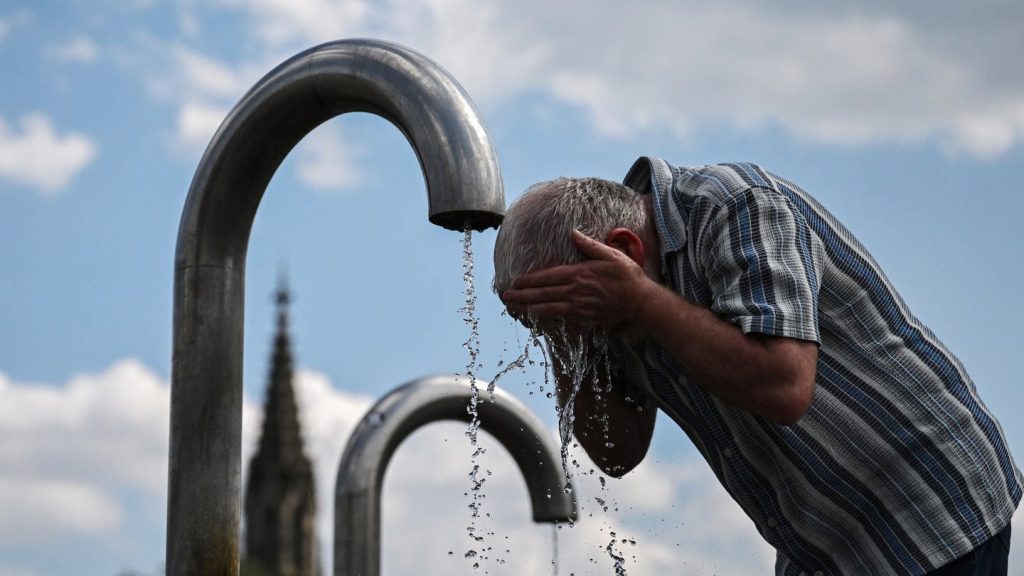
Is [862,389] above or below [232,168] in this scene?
below

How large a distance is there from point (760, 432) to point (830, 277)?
0.40 m

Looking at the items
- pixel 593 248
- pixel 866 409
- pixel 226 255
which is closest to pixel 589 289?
pixel 593 248

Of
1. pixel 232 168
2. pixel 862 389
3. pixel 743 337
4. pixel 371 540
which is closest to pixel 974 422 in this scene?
pixel 862 389

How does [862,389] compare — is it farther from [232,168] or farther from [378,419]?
[378,419]

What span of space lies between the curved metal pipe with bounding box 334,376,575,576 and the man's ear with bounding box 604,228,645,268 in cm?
241

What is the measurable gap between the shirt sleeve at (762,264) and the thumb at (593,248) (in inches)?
9.6

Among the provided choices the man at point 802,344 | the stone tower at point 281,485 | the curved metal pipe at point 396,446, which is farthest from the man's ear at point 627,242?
the stone tower at point 281,485

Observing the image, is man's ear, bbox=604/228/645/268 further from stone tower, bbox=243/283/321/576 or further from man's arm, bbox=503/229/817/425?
stone tower, bbox=243/283/321/576

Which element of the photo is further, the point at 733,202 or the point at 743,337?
the point at 733,202

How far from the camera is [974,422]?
11.4 feet

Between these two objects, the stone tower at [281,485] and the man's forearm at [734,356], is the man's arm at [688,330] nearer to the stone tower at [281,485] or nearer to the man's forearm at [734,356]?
the man's forearm at [734,356]

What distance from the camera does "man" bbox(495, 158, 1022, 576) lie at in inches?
126

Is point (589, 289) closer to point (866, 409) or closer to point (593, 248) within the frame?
point (593, 248)

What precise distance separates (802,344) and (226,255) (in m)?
1.30
